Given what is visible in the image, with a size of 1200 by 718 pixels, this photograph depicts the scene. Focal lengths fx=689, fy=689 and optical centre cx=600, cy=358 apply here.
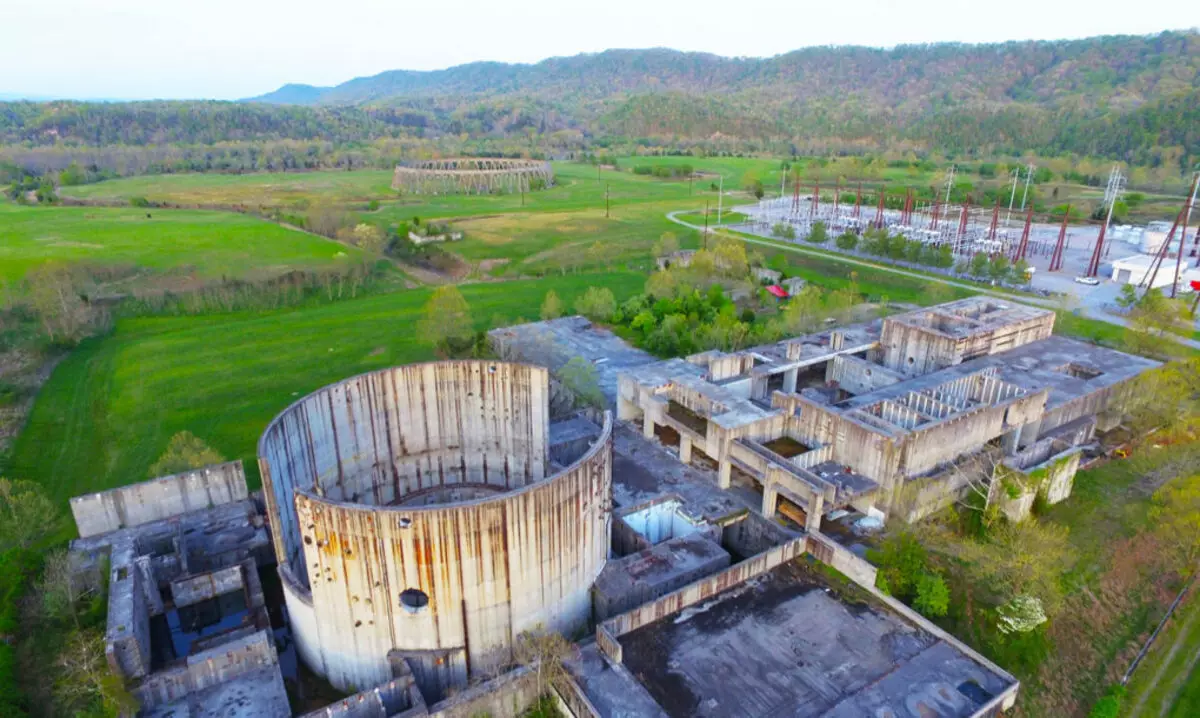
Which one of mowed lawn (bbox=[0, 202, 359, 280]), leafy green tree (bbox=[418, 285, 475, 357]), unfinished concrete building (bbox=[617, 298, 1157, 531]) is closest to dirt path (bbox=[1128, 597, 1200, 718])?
unfinished concrete building (bbox=[617, 298, 1157, 531])

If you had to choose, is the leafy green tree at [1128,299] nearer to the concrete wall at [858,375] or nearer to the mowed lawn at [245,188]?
the concrete wall at [858,375]

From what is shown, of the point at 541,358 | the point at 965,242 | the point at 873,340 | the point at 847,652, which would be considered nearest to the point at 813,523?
the point at 847,652

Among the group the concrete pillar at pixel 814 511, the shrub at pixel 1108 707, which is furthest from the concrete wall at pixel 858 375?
the shrub at pixel 1108 707

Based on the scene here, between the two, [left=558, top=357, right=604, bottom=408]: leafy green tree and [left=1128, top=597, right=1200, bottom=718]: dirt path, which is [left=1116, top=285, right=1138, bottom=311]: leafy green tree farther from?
[left=558, top=357, right=604, bottom=408]: leafy green tree

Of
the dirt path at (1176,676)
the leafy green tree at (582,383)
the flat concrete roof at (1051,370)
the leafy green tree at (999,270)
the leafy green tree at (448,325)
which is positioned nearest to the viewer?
the dirt path at (1176,676)

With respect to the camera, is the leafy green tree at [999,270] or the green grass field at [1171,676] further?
the leafy green tree at [999,270]

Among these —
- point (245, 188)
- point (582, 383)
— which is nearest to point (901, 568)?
point (582, 383)
